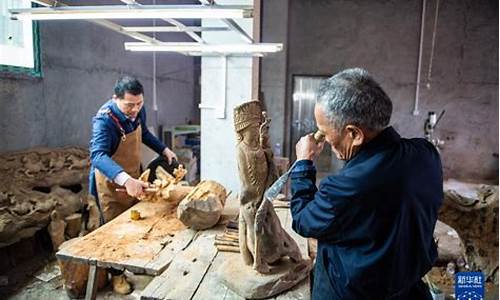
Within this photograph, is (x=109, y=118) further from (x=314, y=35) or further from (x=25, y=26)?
(x=314, y=35)

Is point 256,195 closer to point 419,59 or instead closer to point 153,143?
point 153,143

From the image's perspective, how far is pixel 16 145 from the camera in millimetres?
4277

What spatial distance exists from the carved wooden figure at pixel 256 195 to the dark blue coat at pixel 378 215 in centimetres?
55

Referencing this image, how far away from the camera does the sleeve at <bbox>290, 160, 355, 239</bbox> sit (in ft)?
4.37

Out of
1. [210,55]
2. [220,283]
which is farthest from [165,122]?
[220,283]

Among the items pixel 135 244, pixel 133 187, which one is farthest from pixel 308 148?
Answer: pixel 133 187

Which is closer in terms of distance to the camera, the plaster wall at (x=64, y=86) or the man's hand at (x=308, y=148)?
the man's hand at (x=308, y=148)

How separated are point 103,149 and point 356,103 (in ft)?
7.23

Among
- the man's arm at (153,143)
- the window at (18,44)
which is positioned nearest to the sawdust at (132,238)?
the man's arm at (153,143)

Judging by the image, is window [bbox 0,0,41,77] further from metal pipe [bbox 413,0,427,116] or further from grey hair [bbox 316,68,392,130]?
metal pipe [bbox 413,0,427,116]

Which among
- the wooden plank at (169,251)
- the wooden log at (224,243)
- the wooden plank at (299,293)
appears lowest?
the wooden plank at (299,293)

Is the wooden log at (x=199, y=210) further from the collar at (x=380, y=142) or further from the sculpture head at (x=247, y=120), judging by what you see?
the collar at (x=380, y=142)

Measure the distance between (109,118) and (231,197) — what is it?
49.7 inches

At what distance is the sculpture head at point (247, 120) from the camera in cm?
212
